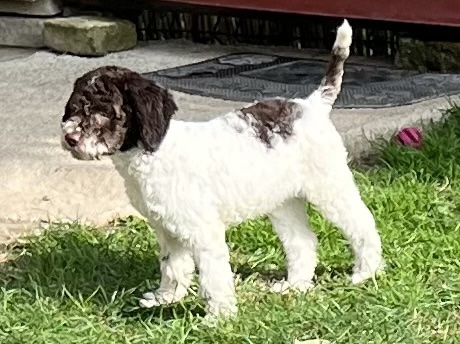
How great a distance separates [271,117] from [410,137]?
2.04 meters

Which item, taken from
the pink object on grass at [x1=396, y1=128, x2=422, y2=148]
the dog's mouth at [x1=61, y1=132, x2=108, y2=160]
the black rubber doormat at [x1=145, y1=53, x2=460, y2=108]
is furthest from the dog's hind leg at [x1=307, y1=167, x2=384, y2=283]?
the black rubber doormat at [x1=145, y1=53, x2=460, y2=108]

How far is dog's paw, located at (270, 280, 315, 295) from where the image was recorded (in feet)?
13.4

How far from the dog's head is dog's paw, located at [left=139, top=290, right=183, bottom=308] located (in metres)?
0.63

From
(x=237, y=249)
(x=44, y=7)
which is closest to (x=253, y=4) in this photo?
(x=44, y=7)

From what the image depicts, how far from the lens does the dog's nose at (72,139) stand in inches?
137

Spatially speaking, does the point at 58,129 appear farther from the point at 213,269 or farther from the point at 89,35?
the point at 213,269

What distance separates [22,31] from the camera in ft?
30.5

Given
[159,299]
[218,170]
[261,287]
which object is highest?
[218,170]

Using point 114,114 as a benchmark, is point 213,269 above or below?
below

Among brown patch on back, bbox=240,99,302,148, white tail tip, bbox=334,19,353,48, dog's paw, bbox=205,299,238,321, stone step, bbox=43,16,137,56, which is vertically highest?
white tail tip, bbox=334,19,353,48

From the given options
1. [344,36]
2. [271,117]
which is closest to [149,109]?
[271,117]

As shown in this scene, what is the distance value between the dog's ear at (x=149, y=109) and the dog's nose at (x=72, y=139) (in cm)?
21

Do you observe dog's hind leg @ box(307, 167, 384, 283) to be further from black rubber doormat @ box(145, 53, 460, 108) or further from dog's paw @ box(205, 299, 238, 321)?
black rubber doormat @ box(145, 53, 460, 108)

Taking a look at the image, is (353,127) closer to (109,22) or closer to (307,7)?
(307,7)
